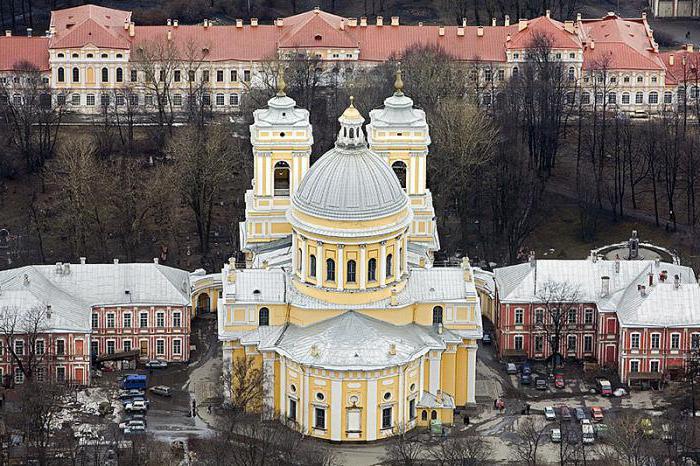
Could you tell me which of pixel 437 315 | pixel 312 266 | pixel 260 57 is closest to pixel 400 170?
pixel 437 315

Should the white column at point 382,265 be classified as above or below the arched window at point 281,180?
below

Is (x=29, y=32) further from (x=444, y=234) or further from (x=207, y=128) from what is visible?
(x=444, y=234)

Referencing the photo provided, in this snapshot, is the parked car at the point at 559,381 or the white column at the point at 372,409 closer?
the white column at the point at 372,409

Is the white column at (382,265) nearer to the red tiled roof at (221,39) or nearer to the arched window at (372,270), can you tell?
the arched window at (372,270)

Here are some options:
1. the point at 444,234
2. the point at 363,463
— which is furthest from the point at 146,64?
the point at 363,463

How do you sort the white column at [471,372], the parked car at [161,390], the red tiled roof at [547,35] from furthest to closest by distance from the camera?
the red tiled roof at [547,35]
the parked car at [161,390]
the white column at [471,372]

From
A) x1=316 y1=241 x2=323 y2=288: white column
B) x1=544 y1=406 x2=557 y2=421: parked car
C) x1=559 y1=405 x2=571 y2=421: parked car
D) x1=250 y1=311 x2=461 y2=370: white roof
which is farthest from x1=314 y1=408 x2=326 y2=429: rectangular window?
x1=559 y1=405 x2=571 y2=421: parked car

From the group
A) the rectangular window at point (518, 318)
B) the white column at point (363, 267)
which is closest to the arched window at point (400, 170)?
the rectangular window at point (518, 318)
